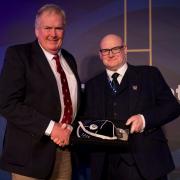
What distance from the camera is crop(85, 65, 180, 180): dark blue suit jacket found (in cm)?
199

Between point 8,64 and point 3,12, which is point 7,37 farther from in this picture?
point 8,64

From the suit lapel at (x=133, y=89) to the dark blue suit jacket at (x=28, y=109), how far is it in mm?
403

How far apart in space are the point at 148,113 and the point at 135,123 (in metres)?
0.11

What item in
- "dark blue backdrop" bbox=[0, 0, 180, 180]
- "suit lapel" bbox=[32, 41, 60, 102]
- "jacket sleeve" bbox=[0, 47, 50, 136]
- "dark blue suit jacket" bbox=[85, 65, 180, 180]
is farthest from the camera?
"dark blue backdrop" bbox=[0, 0, 180, 180]

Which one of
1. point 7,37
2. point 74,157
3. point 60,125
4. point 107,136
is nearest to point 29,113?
point 60,125

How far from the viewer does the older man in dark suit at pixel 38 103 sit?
1.79 metres

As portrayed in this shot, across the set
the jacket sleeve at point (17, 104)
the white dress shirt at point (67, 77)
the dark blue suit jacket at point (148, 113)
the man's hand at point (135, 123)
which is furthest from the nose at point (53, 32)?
the man's hand at point (135, 123)

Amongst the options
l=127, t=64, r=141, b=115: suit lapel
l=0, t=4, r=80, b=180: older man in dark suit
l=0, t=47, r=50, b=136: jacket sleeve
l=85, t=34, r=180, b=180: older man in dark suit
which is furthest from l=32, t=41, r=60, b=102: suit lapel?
l=127, t=64, r=141, b=115: suit lapel

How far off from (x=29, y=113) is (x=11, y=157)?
0.26 metres

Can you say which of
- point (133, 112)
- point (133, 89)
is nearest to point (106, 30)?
point (133, 89)

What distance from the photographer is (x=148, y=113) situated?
1.98m

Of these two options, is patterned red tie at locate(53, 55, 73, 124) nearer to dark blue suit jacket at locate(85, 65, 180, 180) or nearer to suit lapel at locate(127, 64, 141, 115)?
dark blue suit jacket at locate(85, 65, 180, 180)

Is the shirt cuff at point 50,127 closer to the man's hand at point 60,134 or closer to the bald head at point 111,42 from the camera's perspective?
the man's hand at point 60,134

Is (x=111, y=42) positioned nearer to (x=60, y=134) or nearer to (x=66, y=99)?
(x=66, y=99)
